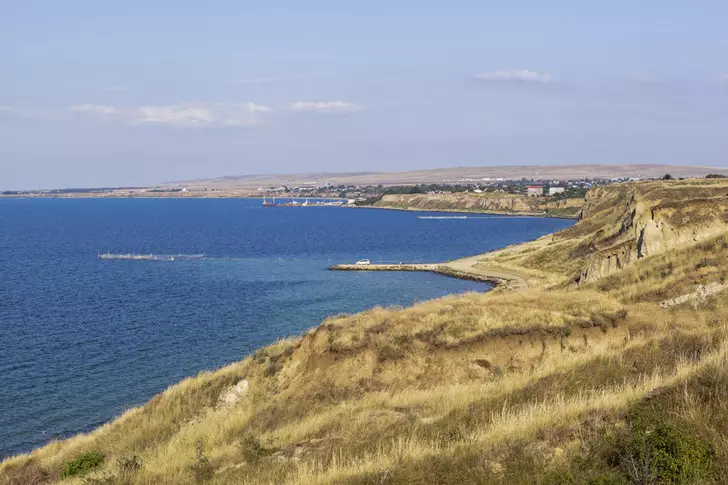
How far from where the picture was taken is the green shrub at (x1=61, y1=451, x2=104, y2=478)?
14961 mm

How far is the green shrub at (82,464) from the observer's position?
49.1 ft

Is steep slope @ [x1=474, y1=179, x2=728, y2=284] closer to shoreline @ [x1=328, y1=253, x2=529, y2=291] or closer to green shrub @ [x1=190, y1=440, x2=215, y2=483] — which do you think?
shoreline @ [x1=328, y1=253, x2=529, y2=291]

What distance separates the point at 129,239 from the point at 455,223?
8790 cm

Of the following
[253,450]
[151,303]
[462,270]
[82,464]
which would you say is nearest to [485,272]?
[462,270]

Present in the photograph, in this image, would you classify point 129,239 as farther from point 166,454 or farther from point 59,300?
point 166,454

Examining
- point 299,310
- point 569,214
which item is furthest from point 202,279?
point 569,214

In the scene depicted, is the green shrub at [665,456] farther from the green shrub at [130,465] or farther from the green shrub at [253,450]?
the green shrub at [130,465]

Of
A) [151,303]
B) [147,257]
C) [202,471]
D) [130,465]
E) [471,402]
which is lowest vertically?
[151,303]

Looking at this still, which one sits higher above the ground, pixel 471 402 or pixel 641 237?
pixel 641 237

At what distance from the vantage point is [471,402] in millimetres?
11312

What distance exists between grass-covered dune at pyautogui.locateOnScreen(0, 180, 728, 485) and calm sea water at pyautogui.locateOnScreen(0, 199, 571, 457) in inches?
455

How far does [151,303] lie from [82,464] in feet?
147

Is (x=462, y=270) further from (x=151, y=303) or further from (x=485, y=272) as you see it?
(x=151, y=303)

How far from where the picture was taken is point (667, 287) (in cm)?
2505
